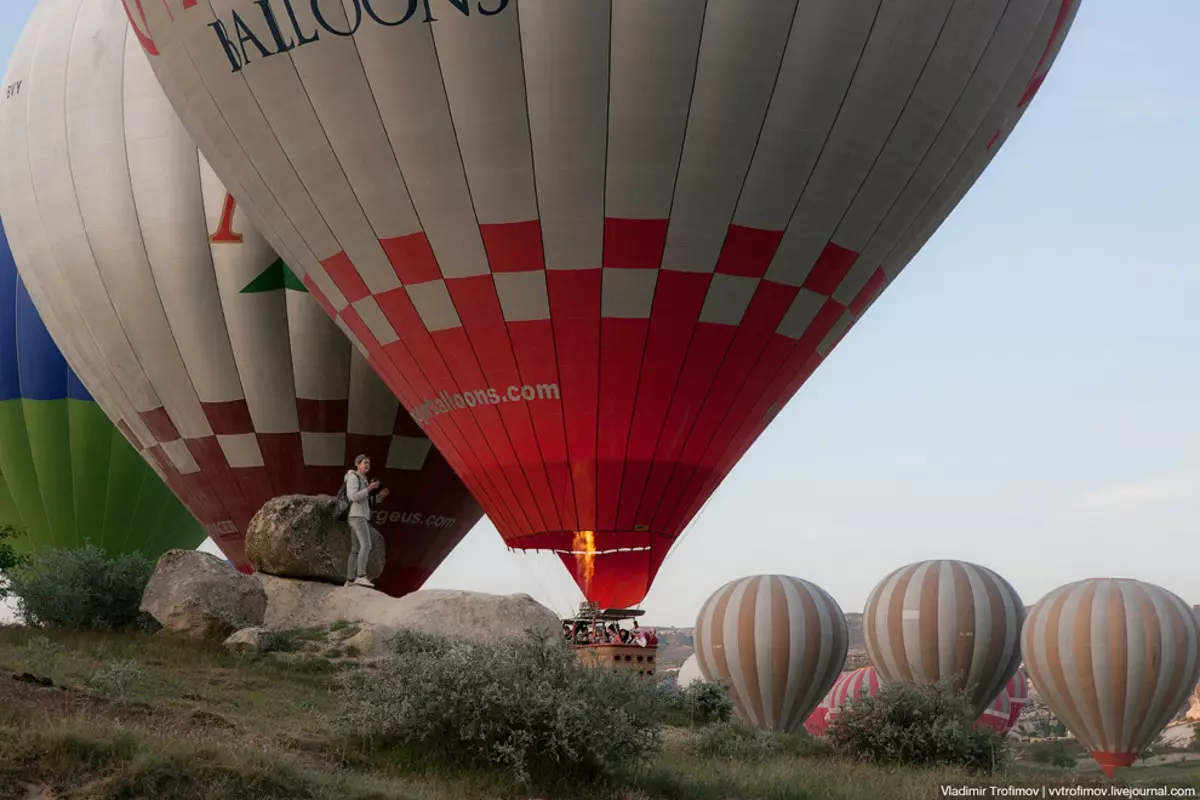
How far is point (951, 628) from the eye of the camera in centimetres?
3700

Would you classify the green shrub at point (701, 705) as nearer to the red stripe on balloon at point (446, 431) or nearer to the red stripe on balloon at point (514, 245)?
the red stripe on balloon at point (446, 431)

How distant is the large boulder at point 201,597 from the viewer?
15.8 metres

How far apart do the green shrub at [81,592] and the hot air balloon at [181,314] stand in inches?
239

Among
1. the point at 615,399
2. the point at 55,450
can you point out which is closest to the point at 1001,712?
the point at 55,450

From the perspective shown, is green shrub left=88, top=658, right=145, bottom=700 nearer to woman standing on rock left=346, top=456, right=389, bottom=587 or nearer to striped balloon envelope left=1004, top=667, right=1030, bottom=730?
woman standing on rock left=346, top=456, right=389, bottom=587

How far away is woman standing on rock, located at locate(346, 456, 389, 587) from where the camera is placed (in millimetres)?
17844

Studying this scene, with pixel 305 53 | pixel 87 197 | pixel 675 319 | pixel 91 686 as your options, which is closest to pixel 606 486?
pixel 675 319

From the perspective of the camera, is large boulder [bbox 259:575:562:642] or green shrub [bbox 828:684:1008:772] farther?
large boulder [bbox 259:575:562:642]

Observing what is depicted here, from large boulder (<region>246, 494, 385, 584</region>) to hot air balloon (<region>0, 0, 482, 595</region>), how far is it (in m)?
5.53

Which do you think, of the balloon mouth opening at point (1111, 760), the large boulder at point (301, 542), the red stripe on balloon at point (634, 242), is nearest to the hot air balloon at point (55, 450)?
the large boulder at point (301, 542)

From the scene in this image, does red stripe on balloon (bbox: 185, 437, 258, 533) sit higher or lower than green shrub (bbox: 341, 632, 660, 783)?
higher

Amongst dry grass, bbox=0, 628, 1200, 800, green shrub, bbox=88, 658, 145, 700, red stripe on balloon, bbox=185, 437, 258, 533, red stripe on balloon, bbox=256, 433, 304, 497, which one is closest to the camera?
dry grass, bbox=0, 628, 1200, 800

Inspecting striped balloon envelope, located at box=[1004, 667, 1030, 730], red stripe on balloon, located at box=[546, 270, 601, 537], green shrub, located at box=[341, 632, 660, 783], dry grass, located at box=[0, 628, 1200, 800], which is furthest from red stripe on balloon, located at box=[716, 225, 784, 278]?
striped balloon envelope, located at box=[1004, 667, 1030, 730]

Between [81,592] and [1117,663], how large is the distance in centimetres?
2624
